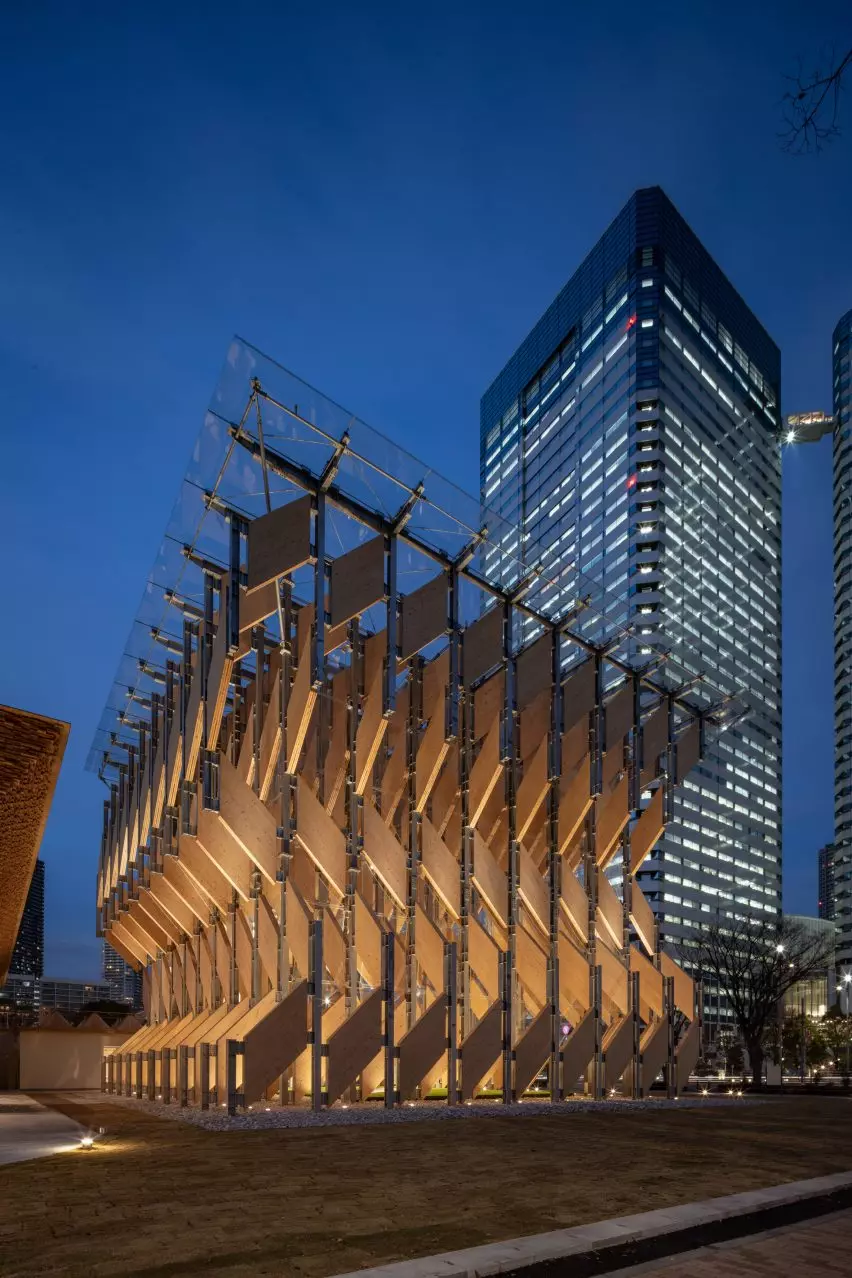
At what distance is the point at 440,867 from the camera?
23562 millimetres

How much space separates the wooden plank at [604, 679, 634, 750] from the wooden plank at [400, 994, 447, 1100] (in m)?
10.2

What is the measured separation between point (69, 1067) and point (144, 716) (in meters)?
17.2

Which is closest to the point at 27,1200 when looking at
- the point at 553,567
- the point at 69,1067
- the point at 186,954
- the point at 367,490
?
the point at 367,490

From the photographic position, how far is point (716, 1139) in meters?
15.2

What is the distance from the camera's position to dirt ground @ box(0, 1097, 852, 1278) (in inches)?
280

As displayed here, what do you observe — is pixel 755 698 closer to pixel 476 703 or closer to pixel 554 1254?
pixel 476 703

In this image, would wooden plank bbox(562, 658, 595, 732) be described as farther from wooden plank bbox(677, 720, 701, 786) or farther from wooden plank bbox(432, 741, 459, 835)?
wooden plank bbox(677, 720, 701, 786)

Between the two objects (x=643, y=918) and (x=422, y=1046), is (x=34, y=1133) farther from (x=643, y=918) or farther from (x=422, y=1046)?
(x=643, y=918)

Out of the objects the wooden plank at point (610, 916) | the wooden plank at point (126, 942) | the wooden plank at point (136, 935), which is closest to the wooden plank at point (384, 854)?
the wooden plank at point (610, 916)

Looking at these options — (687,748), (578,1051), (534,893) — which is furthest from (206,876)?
(687,748)

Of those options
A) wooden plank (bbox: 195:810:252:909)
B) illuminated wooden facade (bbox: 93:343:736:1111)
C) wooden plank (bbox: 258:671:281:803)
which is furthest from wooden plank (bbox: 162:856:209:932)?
wooden plank (bbox: 195:810:252:909)

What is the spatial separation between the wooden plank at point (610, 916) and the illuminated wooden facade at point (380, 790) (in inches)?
2.4

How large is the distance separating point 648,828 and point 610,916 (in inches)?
154

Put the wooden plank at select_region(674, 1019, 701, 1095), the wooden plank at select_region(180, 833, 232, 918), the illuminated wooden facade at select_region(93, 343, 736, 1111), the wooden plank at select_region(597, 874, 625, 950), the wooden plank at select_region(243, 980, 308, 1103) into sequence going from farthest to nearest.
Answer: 1. the wooden plank at select_region(597, 874, 625, 950)
2. the wooden plank at select_region(674, 1019, 701, 1095)
3. the wooden plank at select_region(180, 833, 232, 918)
4. the illuminated wooden facade at select_region(93, 343, 736, 1111)
5. the wooden plank at select_region(243, 980, 308, 1103)
